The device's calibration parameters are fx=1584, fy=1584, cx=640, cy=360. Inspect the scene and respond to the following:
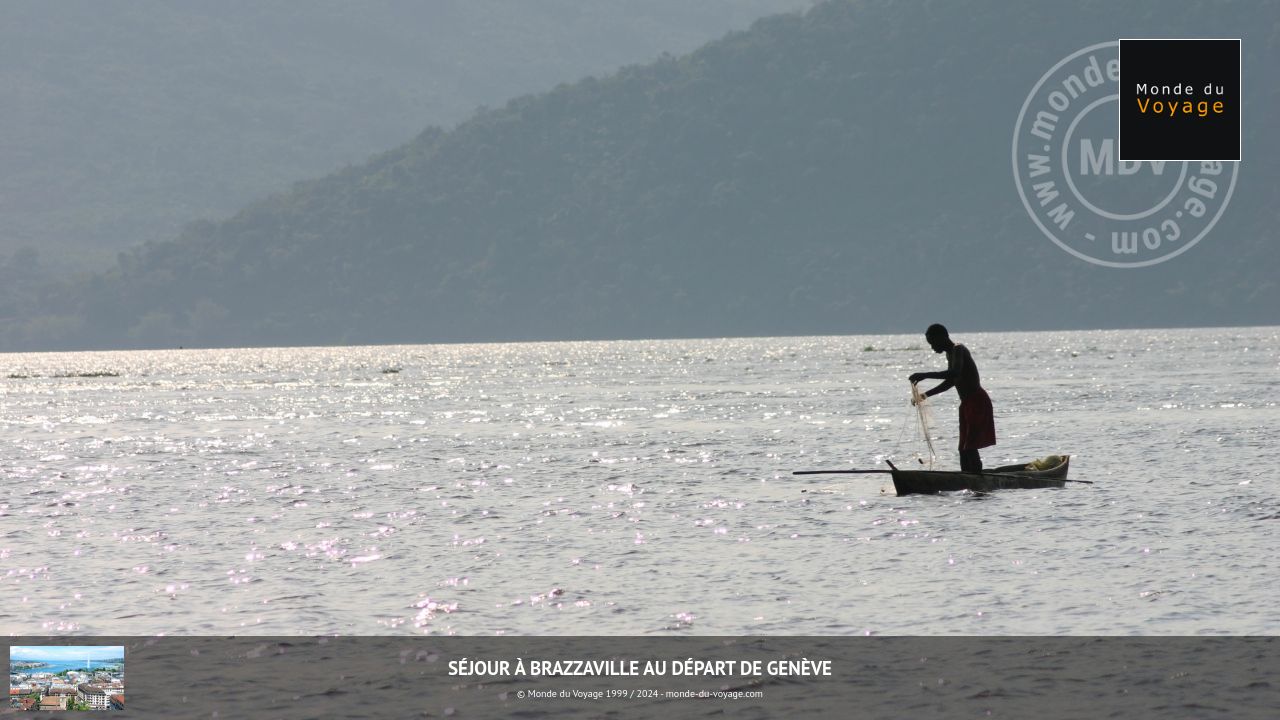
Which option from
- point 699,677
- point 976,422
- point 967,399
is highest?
point 967,399

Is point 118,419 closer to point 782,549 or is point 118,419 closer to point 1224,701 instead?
point 782,549

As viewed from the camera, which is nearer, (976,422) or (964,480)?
(976,422)

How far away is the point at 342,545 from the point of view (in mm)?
25094

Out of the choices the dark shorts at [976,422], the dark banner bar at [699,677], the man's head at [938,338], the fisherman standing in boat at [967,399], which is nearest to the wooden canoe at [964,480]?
the fisherman standing in boat at [967,399]

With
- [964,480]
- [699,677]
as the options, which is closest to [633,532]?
[964,480]

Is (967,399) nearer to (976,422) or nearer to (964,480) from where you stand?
(976,422)

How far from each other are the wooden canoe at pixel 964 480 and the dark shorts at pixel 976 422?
707 millimetres

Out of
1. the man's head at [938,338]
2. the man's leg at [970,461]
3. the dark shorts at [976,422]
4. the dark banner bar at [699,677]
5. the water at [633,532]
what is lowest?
the dark banner bar at [699,677]

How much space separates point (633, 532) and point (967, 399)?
681cm

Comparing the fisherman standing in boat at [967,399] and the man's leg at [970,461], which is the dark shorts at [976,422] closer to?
the fisherman standing in boat at [967,399]

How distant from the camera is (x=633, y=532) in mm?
26266

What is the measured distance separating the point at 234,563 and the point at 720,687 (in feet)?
36.3

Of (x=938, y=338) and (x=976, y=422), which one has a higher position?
(x=938, y=338)

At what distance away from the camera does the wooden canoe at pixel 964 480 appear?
2975cm
